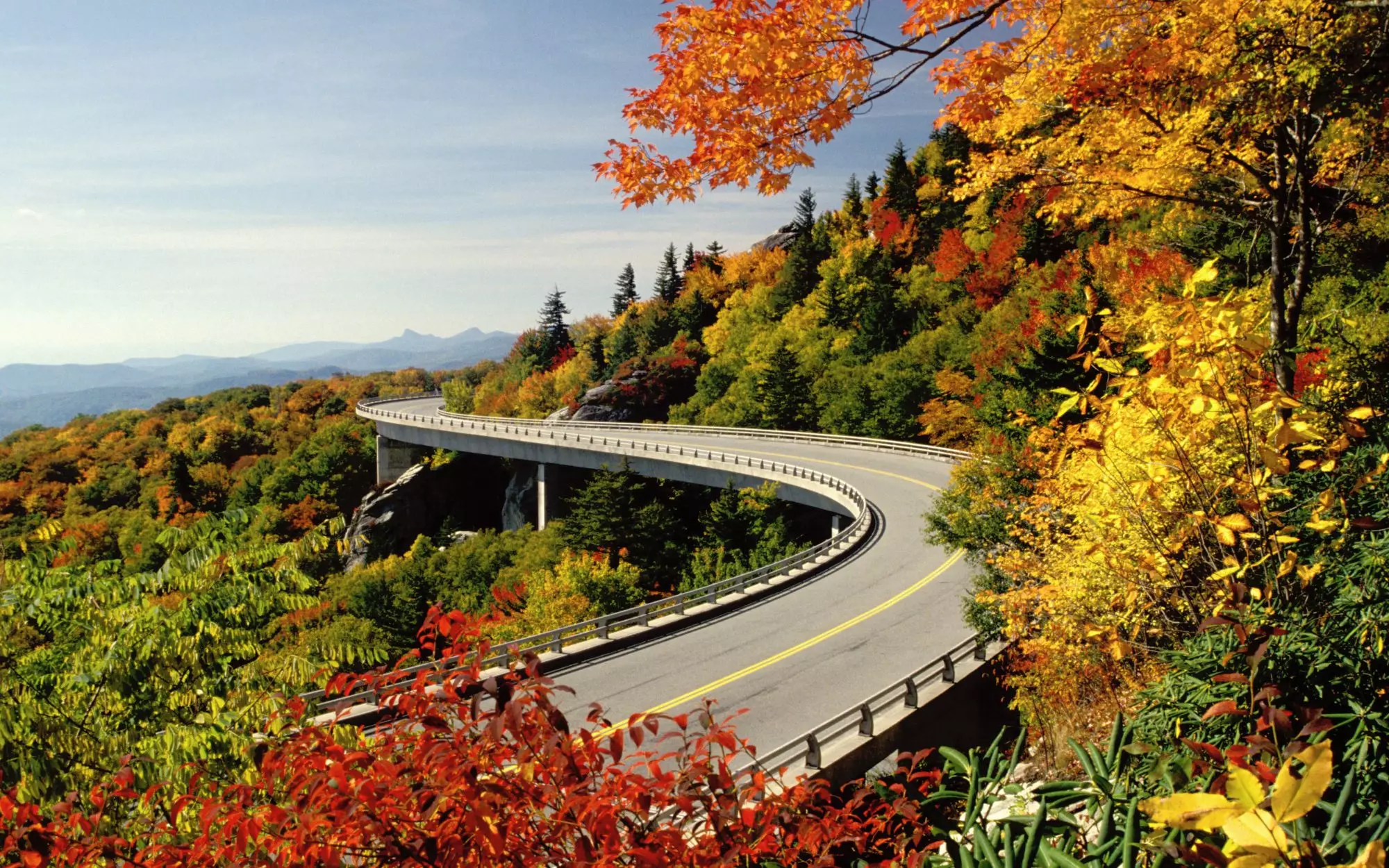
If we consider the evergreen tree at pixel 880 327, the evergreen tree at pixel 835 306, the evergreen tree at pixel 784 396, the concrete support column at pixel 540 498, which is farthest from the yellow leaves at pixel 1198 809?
the evergreen tree at pixel 835 306

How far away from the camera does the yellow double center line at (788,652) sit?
46.3ft

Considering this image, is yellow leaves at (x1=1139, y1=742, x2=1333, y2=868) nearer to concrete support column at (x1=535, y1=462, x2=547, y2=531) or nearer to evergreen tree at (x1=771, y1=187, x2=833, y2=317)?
concrete support column at (x1=535, y1=462, x2=547, y2=531)

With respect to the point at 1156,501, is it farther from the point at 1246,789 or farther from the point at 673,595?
the point at 673,595

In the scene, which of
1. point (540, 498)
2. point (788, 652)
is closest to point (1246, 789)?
point (788, 652)

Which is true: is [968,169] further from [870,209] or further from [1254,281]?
[870,209]

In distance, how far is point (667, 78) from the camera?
207 inches

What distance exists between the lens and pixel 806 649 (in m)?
16.8

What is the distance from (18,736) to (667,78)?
22.8 feet

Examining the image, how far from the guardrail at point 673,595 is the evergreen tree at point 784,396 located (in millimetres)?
11728

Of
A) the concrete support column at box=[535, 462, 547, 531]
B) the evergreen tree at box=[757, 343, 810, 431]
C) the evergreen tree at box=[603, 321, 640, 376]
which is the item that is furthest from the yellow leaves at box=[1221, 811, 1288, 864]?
the evergreen tree at box=[603, 321, 640, 376]

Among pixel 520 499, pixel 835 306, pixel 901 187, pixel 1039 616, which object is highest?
pixel 901 187

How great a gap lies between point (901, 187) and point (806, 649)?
60912 millimetres

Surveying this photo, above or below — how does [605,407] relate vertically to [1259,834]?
below

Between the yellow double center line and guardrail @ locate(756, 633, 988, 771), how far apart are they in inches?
88.9
